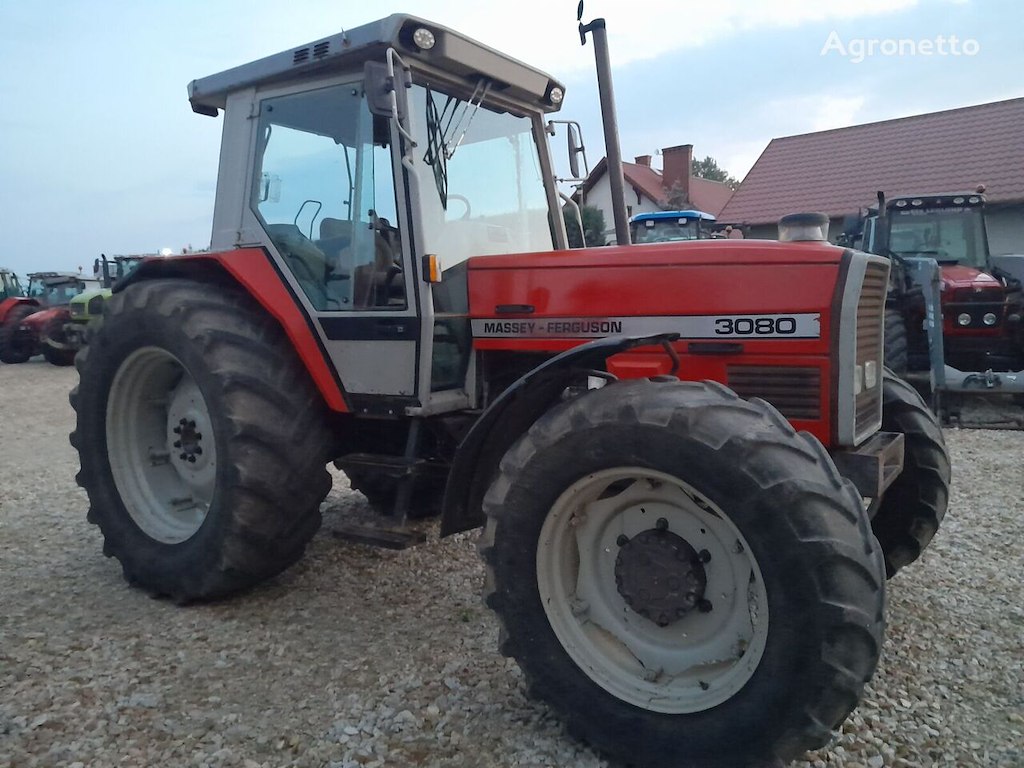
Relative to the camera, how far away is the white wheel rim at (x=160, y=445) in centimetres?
405

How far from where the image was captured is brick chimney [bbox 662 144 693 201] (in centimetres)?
2658

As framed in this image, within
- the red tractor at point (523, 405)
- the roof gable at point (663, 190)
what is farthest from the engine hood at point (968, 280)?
the roof gable at point (663, 190)

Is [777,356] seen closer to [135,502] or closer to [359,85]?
[359,85]

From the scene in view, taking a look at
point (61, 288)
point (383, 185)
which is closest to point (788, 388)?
point (383, 185)

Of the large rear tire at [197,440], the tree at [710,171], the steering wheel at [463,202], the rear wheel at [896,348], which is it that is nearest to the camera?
the large rear tire at [197,440]

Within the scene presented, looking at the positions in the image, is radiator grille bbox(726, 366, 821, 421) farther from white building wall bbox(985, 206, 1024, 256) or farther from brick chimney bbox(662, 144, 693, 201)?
brick chimney bbox(662, 144, 693, 201)

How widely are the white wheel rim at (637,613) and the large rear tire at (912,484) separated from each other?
1419mm

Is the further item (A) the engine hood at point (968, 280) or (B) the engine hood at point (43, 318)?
(B) the engine hood at point (43, 318)

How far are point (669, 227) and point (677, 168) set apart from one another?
47.5ft

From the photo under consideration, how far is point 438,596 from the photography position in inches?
155

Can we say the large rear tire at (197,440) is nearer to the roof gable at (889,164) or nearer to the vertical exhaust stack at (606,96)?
the vertical exhaust stack at (606,96)

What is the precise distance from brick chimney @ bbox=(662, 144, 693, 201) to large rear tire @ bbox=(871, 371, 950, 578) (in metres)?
23.8

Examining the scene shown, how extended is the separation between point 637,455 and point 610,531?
0.43 meters

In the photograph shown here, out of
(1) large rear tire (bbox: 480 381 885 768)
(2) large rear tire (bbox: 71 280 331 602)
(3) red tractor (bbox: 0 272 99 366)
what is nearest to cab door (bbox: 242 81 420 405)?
(2) large rear tire (bbox: 71 280 331 602)
